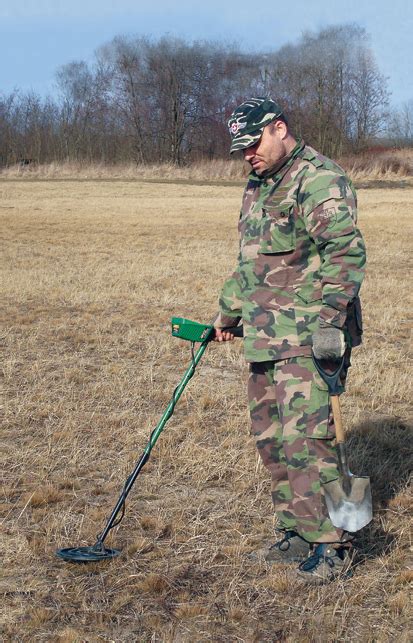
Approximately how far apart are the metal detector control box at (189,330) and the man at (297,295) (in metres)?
0.30

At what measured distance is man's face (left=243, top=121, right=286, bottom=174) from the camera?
361cm

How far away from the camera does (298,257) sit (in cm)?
361

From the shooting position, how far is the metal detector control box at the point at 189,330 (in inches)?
156

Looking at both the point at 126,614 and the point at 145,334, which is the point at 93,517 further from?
the point at 145,334

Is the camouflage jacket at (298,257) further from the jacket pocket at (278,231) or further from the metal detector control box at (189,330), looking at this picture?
the metal detector control box at (189,330)

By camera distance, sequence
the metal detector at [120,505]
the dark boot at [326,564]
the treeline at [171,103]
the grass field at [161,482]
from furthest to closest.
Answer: the treeline at [171,103], the metal detector at [120,505], the dark boot at [326,564], the grass field at [161,482]

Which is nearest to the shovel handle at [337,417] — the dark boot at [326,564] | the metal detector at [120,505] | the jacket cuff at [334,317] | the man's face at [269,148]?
the jacket cuff at [334,317]

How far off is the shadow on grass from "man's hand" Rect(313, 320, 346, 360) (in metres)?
1.05

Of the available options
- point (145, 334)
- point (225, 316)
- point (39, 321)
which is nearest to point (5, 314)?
point (39, 321)

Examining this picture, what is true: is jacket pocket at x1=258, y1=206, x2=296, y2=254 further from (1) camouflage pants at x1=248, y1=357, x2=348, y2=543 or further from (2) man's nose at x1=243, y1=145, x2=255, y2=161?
(1) camouflage pants at x1=248, y1=357, x2=348, y2=543

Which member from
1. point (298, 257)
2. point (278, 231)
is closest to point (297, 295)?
point (298, 257)

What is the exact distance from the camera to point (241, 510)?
4387 millimetres

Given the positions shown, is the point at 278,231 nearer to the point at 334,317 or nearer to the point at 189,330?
the point at 334,317

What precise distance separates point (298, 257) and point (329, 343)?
1.42 ft
